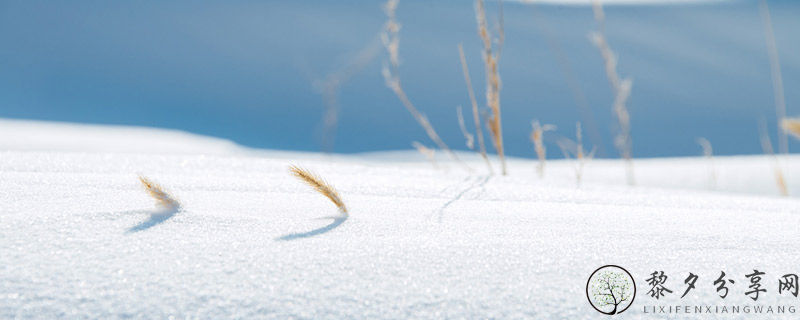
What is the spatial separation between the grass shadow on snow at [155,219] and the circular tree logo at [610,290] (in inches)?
17.8

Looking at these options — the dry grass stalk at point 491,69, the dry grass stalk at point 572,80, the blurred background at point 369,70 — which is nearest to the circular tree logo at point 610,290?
the dry grass stalk at point 491,69

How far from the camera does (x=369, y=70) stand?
210 inches

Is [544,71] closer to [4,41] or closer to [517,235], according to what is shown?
[4,41]

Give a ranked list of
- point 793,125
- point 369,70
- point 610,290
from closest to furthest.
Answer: point 610,290 → point 793,125 → point 369,70

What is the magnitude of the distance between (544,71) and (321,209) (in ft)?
15.2

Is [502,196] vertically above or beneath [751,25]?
beneath

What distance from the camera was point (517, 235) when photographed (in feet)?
2.69

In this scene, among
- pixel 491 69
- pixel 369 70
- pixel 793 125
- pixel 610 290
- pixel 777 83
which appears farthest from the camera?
pixel 369 70

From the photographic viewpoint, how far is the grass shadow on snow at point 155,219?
2.43 ft

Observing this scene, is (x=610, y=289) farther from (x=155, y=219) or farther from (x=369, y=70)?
(x=369, y=70)

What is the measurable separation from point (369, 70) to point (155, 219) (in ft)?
15.1

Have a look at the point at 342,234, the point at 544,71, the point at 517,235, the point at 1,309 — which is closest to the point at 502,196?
the point at 517,235

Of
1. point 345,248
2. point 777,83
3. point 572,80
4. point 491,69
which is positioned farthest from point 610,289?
point 572,80

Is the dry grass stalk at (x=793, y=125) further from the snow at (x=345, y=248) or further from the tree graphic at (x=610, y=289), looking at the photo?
the tree graphic at (x=610, y=289)
